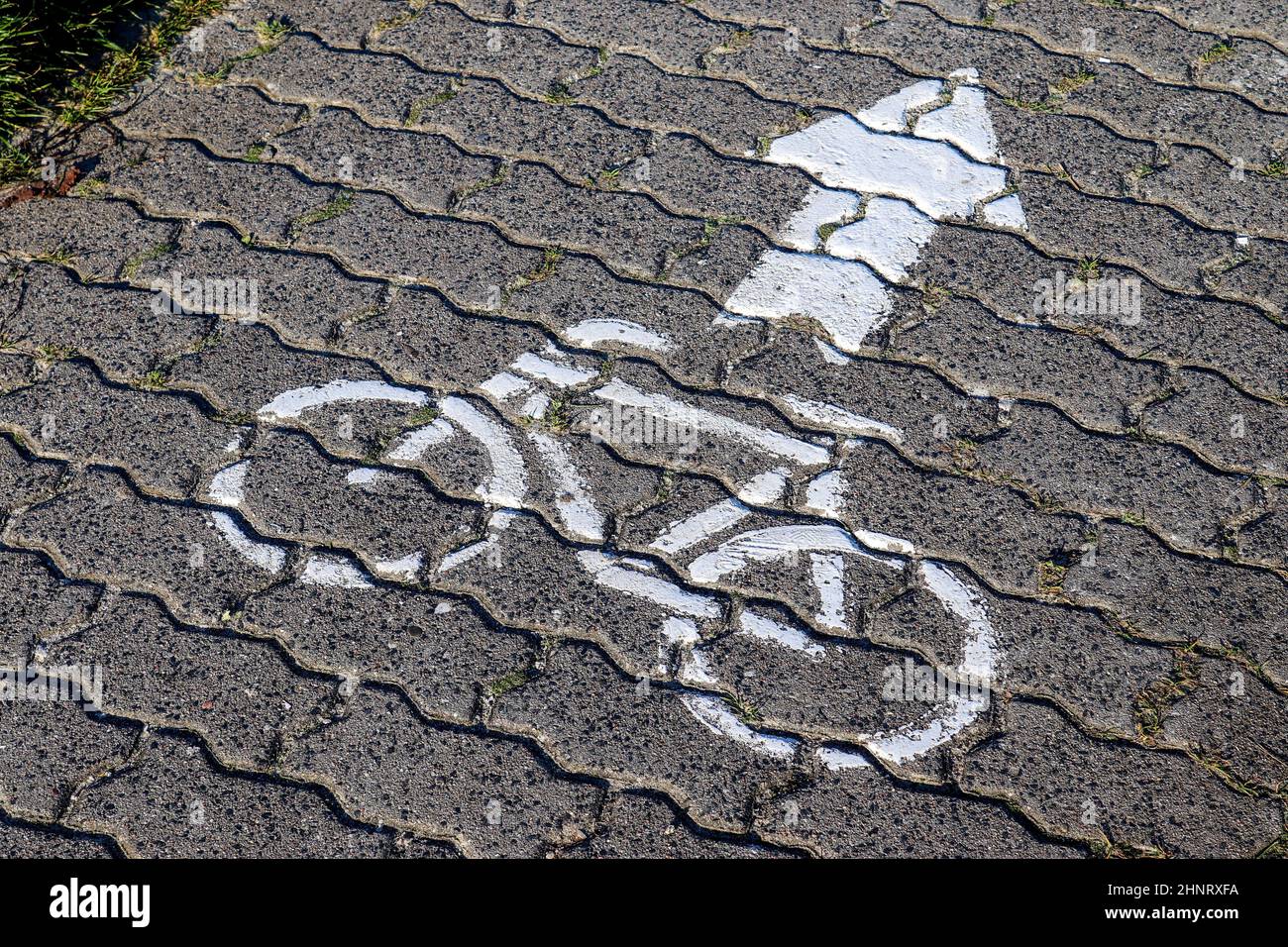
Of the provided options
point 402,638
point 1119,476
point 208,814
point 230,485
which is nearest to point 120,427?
point 230,485

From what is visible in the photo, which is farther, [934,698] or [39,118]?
[39,118]

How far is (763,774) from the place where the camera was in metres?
2.65

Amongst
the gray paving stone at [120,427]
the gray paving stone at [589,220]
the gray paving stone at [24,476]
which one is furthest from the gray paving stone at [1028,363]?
the gray paving stone at [24,476]

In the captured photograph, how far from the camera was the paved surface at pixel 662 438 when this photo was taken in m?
2.66

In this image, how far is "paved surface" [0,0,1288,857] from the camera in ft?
8.73

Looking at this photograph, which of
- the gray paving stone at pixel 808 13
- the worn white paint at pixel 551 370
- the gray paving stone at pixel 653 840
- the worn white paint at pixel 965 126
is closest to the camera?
the gray paving stone at pixel 653 840

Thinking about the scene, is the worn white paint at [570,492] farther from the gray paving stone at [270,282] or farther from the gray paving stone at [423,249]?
the gray paving stone at [270,282]

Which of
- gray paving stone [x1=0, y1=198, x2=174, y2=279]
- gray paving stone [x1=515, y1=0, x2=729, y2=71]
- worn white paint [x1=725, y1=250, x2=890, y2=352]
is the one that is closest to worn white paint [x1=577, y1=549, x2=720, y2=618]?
worn white paint [x1=725, y1=250, x2=890, y2=352]

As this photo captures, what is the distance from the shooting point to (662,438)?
127 inches

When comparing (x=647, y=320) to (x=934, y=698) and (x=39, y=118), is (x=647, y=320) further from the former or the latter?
(x=39, y=118)

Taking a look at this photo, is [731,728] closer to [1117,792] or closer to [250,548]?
[1117,792]
